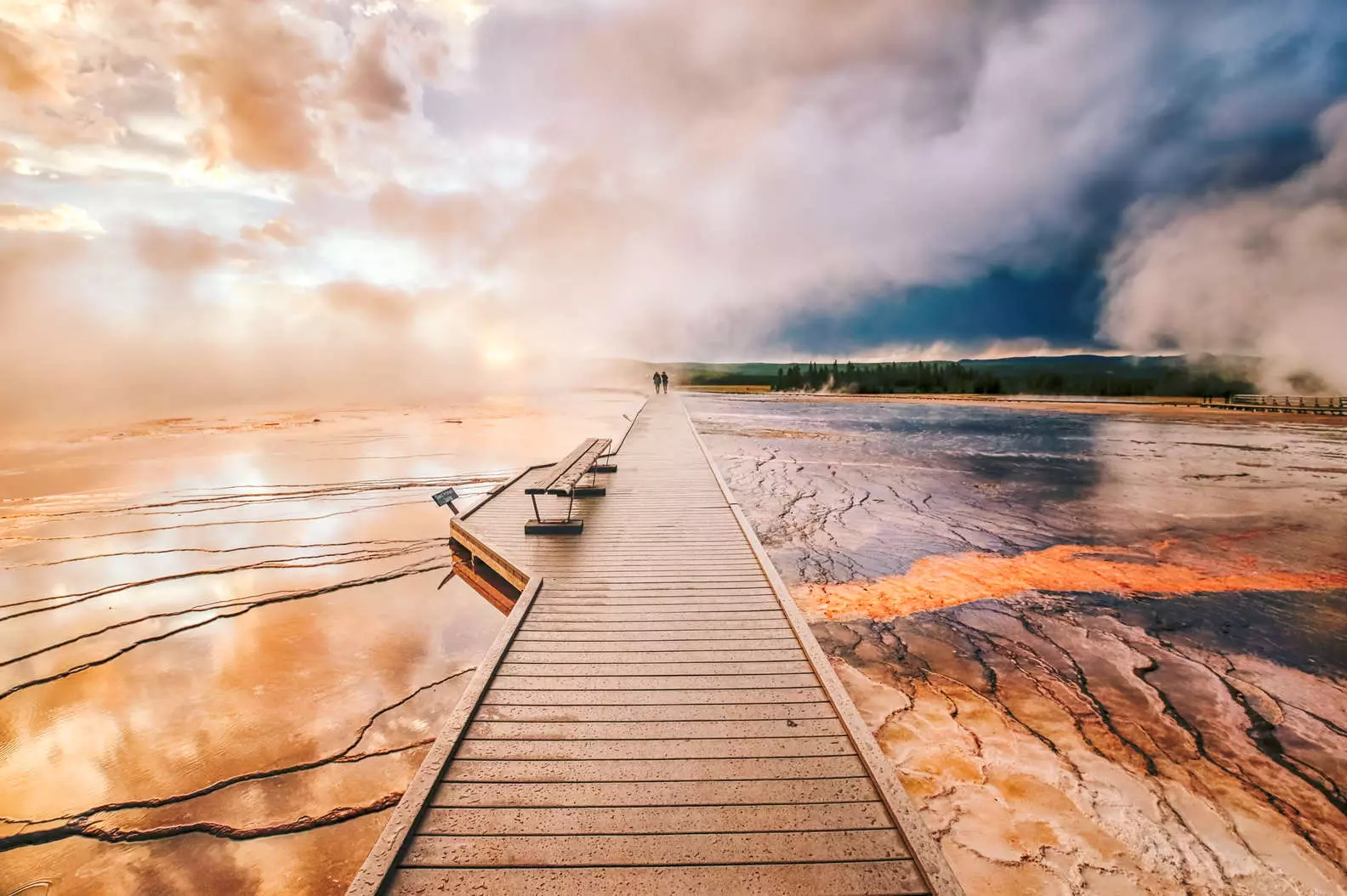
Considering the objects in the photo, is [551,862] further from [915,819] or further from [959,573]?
[959,573]

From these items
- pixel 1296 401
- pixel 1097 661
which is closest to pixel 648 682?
pixel 1097 661

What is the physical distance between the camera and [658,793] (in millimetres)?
2703

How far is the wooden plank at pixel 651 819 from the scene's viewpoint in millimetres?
2480

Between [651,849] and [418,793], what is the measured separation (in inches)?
46.1

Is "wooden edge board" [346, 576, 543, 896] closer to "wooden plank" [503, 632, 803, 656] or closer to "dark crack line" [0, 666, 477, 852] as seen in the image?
"wooden plank" [503, 632, 803, 656]

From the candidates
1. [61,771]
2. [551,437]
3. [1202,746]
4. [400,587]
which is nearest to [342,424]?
[551,437]

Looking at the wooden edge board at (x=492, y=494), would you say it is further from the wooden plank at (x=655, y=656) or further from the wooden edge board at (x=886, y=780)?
the wooden edge board at (x=886, y=780)

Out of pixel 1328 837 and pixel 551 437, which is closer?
pixel 1328 837

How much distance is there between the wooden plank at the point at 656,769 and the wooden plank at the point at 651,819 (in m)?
0.19

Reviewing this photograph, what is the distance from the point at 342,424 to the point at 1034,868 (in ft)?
97.5

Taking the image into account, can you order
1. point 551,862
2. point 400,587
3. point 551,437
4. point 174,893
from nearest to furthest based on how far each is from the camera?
point 551,862
point 174,893
point 400,587
point 551,437

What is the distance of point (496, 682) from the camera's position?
11.9 feet

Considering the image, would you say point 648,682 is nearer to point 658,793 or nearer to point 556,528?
point 658,793

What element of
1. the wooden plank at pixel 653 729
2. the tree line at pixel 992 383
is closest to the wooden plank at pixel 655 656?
the wooden plank at pixel 653 729
